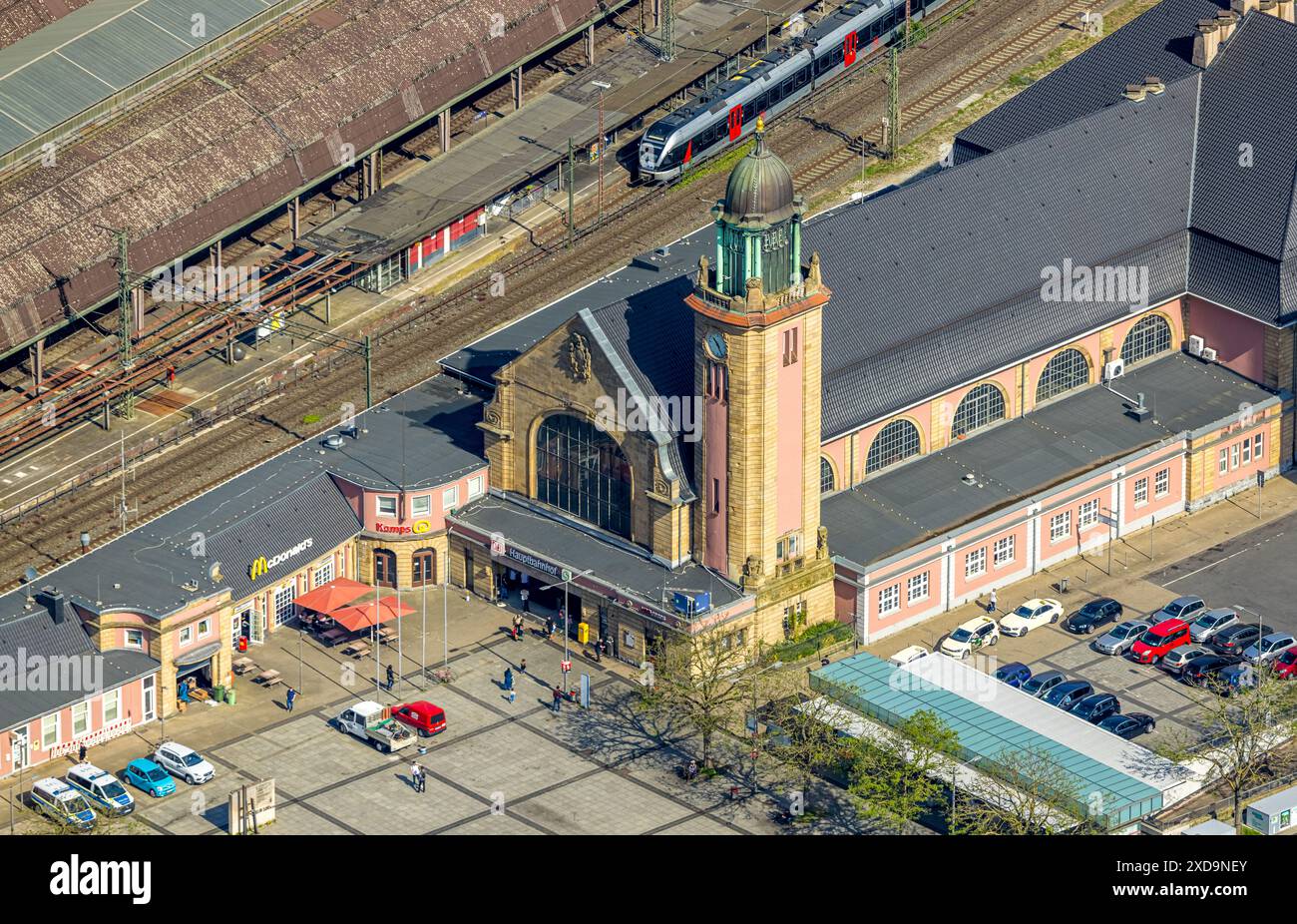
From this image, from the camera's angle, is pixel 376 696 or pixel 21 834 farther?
pixel 376 696

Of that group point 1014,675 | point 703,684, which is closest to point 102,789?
point 703,684

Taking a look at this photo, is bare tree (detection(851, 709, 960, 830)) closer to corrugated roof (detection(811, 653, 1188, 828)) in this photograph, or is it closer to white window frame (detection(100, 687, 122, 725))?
corrugated roof (detection(811, 653, 1188, 828))

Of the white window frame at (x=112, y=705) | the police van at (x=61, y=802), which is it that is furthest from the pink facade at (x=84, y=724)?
the police van at (x=61, y=802)

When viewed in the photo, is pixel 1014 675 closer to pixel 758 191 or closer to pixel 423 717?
pixel 758 191

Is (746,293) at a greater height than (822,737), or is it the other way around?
(746,293)

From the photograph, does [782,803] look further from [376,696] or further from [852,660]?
[376,696]

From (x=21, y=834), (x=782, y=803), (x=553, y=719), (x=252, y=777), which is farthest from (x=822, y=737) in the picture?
(x=21, y=834)

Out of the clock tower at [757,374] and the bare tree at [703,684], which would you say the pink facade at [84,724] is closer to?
the bare tree at [703,684]

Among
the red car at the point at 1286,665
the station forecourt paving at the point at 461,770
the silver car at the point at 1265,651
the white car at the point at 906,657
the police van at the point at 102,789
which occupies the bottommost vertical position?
the station forecourt paving at the point at 461,770
